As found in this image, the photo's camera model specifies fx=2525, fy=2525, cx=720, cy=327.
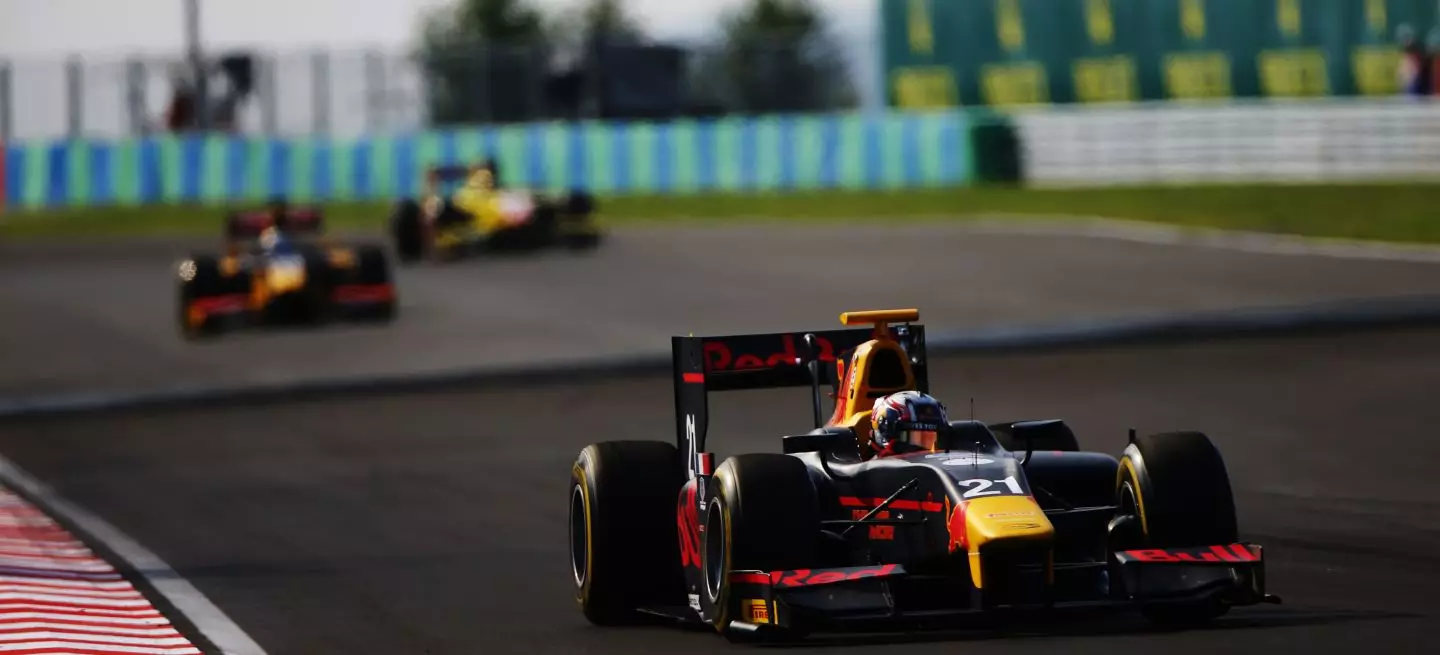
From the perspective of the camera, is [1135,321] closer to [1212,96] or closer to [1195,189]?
[1195,189]

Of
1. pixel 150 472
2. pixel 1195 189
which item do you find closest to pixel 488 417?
pixel 150 472

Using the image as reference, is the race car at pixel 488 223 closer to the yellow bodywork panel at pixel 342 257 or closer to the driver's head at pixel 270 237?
the yellow bodywork panel at pixel 342 257

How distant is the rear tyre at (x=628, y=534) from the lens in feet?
35.6

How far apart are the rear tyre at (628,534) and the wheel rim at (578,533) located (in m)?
0.17

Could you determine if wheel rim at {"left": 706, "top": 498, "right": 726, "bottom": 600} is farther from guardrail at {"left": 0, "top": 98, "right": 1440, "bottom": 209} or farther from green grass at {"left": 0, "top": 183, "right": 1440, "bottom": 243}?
guardrail at {"left": 0, "top": 98, "right": 1440, "bottom": 209}

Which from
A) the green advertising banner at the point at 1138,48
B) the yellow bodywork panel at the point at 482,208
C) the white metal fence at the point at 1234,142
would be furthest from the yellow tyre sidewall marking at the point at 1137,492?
the green advertising banner at the point at 1138,48

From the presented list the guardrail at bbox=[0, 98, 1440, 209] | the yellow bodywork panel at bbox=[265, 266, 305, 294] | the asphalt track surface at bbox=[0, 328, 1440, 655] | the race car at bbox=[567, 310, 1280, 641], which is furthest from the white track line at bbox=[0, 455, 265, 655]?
the guardrail at bbox=[0, 98, 1440, 209]

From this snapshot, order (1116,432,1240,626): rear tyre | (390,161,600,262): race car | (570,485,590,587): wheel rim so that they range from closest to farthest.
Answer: (1116,432,1240,626): rear tyre, (570,485,590,587): wheel rim, (390,161,600,262): race car

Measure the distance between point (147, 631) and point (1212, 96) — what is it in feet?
126

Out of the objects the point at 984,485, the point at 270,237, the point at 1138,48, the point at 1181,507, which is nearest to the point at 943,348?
the point at 270,237

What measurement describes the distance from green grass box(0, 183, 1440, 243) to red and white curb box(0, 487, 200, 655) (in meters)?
23.3

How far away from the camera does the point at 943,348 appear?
24.6m

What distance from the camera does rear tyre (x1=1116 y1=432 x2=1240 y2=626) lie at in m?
9.86

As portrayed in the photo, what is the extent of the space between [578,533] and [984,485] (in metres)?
2.50
